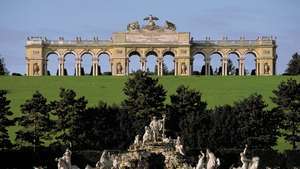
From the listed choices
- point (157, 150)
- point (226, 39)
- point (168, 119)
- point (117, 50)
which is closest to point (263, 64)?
point (226, 39)

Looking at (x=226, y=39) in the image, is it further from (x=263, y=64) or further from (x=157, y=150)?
(x=157, y=150)

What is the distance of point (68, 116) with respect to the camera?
208ft

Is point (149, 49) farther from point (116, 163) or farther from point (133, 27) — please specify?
point (116, 163)

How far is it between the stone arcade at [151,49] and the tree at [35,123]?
151ft

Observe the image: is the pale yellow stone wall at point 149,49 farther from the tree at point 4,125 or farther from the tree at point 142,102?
the tree at point 4,125

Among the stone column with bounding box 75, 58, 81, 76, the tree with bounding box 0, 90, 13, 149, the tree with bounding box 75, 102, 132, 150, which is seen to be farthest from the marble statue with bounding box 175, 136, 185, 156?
the stone column with bounding box 75, 58, 81, 76

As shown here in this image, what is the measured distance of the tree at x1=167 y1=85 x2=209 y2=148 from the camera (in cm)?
6309

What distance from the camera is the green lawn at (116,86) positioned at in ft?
272

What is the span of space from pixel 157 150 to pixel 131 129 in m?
12.8

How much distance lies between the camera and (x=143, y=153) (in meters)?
51.1

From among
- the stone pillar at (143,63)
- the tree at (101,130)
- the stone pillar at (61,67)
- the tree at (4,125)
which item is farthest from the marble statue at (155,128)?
the stone pillar at (61,67)

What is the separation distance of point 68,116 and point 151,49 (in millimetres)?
47947

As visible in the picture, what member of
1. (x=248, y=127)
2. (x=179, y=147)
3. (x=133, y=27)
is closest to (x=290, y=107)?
(x=248, y=127)

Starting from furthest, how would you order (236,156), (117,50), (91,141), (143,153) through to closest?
(117,50)
(91,141)
(236,156)
(143,153)
